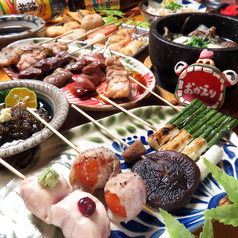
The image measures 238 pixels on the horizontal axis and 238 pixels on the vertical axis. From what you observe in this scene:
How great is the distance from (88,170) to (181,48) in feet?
5.68

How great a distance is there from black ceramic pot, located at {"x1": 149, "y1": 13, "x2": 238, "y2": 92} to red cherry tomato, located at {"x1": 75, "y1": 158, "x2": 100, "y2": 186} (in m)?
1.63

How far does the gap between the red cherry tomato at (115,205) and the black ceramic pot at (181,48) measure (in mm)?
1783

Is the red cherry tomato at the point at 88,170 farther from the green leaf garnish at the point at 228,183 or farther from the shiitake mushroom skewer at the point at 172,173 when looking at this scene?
the green leaf garnish at the point at 228,183

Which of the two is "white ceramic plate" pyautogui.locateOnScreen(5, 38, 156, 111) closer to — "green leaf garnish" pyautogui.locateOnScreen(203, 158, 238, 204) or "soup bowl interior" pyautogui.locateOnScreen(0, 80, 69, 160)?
"soup bowl interior" pyautogui.locateOnScreen(0, 80, 69, 160)

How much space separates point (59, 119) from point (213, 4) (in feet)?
17.5

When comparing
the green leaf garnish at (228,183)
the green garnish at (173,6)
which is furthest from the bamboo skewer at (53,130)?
the green garnish at (173,6)

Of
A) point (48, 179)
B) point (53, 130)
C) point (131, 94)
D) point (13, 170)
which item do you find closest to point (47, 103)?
point (53, 130)

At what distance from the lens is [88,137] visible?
7.48 ft

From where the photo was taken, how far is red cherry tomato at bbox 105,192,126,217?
152 cm

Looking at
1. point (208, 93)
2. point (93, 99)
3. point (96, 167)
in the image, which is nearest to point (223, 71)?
point (208, 93)

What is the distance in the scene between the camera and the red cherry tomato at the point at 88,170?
1683 millimetres

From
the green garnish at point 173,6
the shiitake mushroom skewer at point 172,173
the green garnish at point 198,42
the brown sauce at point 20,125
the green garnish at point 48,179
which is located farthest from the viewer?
the green garnish at point 173,6

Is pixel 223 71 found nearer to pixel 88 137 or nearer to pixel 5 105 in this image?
pixel 88 137

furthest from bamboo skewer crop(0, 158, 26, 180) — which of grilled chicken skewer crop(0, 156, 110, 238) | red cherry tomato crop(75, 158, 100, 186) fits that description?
red cherry tomato crop(75, 158, 100, 186)
